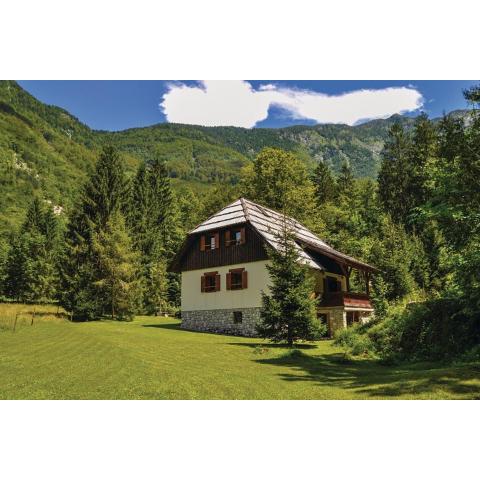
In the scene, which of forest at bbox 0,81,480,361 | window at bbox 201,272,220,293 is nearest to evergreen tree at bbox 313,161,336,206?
forest at bbox 0,81,480,361

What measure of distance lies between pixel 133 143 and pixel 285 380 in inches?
5717

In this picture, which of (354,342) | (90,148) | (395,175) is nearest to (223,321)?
(354,342)

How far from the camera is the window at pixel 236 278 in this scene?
1145 inches

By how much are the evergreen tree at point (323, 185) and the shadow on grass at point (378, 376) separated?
48714 mm

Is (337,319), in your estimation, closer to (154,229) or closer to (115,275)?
(115,275)

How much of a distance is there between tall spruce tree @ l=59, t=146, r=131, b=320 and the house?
24.1ft

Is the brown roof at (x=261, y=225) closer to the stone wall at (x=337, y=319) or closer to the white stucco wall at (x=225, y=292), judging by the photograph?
the white stucco wall at (x=225, y=292)

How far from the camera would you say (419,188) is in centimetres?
5022

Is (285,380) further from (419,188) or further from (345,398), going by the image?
(419,188)

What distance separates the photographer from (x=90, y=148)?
122 m

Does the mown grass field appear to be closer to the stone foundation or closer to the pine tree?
the pine tree

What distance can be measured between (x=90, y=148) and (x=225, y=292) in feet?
345

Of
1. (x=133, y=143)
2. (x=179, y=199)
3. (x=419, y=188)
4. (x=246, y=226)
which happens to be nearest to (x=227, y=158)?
(x=133, y=143)

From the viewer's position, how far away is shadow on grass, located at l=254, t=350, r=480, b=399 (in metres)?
9.94
